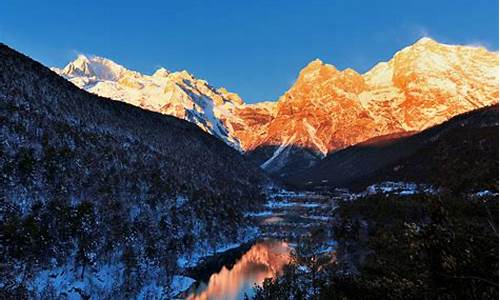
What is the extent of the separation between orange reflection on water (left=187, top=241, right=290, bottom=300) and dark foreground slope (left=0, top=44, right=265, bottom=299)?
7.58 meters

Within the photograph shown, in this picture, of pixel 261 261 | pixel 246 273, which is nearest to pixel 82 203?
pixel 246 273

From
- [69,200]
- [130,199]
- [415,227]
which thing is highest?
[130,199]

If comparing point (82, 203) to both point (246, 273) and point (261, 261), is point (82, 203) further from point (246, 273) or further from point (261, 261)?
point (261, 261)

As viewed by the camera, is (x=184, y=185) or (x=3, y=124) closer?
(x=3, y=124)

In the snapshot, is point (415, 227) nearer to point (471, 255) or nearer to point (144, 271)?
point (471, 255)

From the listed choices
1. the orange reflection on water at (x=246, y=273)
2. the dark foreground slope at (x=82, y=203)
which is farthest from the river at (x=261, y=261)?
the dark foreground slope at (x=82, y=203)

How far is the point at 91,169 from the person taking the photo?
82.1 meters

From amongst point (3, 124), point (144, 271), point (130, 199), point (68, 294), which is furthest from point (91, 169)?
point (68, 294)

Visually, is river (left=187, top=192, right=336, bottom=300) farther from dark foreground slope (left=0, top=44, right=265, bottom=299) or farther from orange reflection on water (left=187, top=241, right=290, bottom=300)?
dark foreground slope (left=0, top=44, right=265, bottom=299)

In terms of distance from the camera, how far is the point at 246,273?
8925 centimetres

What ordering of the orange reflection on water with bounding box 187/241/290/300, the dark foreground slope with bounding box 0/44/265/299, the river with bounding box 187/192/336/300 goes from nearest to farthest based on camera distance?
the dark foreground slope with bounding box 0/44/265/299, the orange reflection on water with bounding box 187/241/290/300, the river with bounding box 187/192/336/300

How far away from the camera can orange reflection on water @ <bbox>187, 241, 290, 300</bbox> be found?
2940 inches

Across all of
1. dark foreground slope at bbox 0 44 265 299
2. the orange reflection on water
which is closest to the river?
the orange reflection on water

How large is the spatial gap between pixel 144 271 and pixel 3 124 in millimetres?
32058
